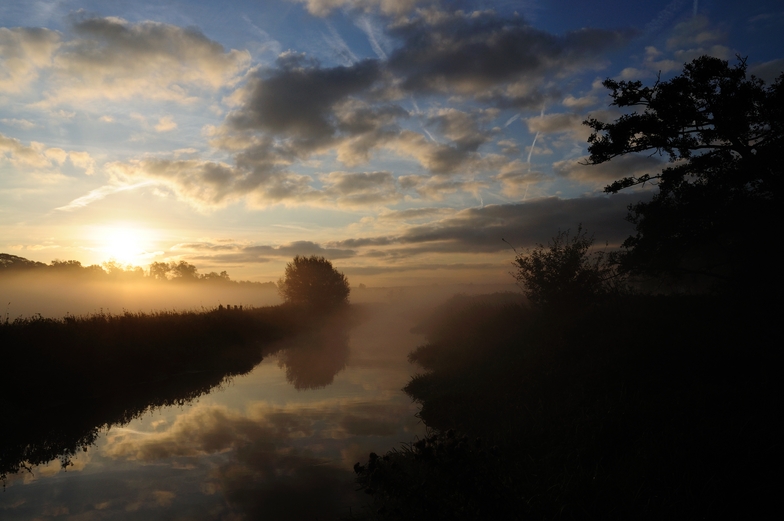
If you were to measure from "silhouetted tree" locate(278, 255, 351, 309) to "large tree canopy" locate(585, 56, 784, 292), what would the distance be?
4405 centimetres

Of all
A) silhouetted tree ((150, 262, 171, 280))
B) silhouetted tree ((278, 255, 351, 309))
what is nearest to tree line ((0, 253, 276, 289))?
silhouetted tree ((150, 262, 171, 280))

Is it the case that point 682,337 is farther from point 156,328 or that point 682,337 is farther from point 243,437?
point 156,328

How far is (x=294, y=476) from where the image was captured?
8625mm

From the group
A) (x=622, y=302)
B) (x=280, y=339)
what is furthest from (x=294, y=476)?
(x=280, y=339)

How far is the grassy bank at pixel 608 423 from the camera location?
4668 mm

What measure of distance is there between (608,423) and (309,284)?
47.9m

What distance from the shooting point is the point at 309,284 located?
53469mm

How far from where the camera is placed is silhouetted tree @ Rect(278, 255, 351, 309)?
53.3 metres

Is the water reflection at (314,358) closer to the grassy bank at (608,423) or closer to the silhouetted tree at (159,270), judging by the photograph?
the grassy bank at (608,423)

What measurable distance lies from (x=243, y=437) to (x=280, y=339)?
2465 cm

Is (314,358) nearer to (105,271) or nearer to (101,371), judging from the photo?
(101,371)

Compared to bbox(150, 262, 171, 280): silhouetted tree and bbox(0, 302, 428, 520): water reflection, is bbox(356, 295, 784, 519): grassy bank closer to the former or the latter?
bbox(0, 302, 428, 520): water reflection

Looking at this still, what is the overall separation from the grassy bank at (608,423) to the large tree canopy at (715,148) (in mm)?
2211

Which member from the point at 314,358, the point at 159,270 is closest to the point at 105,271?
the point at 159,270
